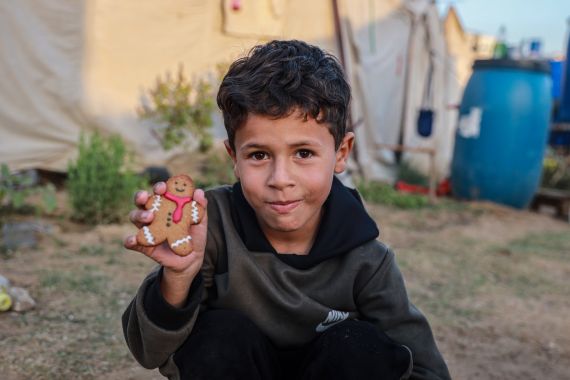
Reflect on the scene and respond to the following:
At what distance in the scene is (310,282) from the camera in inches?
58.2

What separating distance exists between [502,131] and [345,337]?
5.04 m

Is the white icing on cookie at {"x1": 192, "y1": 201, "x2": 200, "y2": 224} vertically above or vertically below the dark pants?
above

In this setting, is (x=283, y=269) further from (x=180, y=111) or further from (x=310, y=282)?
(x=180, y=111)

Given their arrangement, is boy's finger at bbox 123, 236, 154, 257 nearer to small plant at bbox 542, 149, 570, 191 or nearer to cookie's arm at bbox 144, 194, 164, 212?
cookie's arm at bbox 144, 194, 164, 212

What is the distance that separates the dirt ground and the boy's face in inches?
37.5

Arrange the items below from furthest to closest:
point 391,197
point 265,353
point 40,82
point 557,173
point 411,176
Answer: point 411,176, point 557,173, point 391,197, point 40,82, point 265,353

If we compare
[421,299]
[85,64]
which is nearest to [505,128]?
[421,299]

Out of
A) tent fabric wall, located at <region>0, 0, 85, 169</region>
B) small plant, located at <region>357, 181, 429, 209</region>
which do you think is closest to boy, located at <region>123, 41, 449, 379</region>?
tent fabric wall, located at <region>0, 0, 85, 169</region>

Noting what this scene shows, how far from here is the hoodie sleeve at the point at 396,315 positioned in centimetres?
148

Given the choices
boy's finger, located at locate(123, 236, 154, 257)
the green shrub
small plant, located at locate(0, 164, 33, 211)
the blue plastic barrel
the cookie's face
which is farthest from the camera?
the blue plastic barrel

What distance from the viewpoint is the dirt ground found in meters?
2.16

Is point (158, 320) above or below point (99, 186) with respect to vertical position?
above

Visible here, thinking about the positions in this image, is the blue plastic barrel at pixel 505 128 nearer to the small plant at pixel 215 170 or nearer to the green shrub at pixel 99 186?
the small plant at pixel 215 170

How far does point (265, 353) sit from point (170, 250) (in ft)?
1.16
